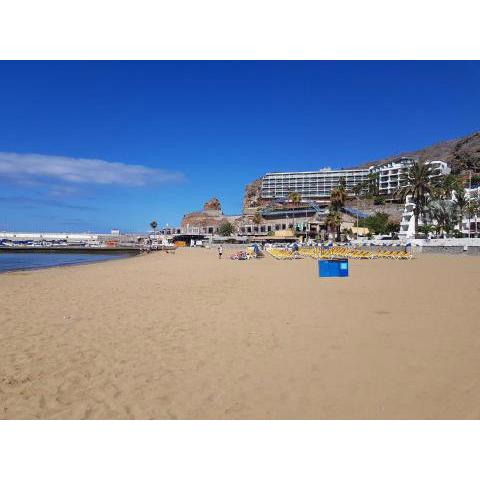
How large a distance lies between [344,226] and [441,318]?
3313 inches

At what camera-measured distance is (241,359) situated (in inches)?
209

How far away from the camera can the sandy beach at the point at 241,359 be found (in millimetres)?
3820

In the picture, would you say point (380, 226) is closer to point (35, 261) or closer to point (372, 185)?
point (372, 185)

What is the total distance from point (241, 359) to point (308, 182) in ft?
554

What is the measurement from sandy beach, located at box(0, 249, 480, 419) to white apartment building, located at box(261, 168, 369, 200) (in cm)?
15734

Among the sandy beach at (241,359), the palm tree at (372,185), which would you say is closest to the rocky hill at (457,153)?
the palm tree at (372,185)

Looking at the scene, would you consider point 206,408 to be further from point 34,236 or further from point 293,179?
point 34,236

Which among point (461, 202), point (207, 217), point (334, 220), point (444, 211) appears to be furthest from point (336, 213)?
point (207, 217)

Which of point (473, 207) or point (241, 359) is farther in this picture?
point (473, 207)

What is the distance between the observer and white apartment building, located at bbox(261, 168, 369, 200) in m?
164

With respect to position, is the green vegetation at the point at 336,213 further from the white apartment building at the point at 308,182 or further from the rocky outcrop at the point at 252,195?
the rocky outcrop at the point at 252,195

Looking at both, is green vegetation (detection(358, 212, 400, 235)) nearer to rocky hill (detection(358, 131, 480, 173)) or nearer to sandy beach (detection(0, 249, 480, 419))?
rocky hill (detection(358, 131, 480, 173))

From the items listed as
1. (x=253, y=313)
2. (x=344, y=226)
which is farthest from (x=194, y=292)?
(x=344, y=226)

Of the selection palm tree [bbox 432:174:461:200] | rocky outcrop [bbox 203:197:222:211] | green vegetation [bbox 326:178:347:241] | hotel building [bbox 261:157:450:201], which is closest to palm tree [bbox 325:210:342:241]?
green vegetation [bbox 326:178:347:241]
